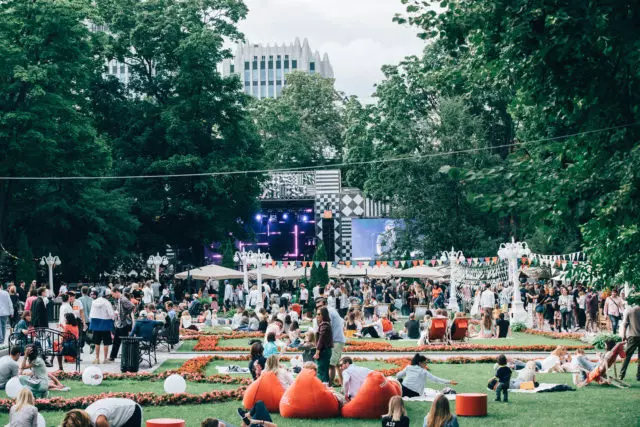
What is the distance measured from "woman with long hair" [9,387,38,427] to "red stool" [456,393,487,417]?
6162mm

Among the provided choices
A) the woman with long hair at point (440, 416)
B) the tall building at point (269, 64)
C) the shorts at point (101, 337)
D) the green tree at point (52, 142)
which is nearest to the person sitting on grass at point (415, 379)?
the woman with long hair at point (440, 416)

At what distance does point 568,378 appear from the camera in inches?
748

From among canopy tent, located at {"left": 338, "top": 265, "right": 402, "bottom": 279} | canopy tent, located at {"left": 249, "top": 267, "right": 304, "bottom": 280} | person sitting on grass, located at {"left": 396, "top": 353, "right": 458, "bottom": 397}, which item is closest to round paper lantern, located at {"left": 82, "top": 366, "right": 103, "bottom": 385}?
person sitting on grass, located at {"left": 396, "top": 353, "right": 458, "bottom": 397}

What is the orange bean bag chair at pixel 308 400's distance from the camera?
1400cm

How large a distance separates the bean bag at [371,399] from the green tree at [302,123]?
65224 millimetres

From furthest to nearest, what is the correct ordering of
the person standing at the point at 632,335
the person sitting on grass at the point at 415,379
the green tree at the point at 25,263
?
1. the green tree at the point at 25,263
2. the person standing at the point at 632,335
3. the person sitting on grass at the point at 415,379

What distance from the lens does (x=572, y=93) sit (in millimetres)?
12000

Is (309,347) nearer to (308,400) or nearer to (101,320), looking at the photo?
(308,400)

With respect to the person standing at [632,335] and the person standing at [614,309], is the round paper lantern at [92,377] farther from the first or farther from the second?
the person standing at [614,309]

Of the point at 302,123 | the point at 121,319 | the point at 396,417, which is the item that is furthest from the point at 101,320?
the point at 302,123

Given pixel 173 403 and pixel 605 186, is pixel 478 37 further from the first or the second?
pixel 173 403

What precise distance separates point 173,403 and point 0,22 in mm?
28230

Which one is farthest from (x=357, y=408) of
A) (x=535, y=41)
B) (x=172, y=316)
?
(x=172, y=316)

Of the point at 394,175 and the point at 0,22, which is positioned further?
the point at 394,175
